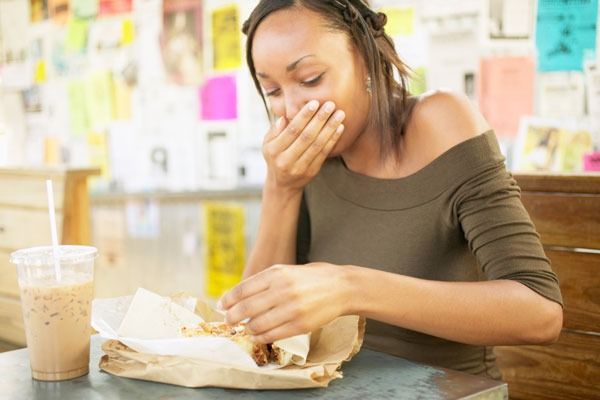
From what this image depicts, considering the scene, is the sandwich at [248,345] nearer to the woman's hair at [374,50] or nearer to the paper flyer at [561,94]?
the woman's hair at [374,50]

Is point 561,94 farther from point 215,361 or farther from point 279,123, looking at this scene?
point 215,361

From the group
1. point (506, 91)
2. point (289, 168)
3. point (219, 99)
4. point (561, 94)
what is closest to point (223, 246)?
point (219, 99)

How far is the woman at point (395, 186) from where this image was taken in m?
1.23

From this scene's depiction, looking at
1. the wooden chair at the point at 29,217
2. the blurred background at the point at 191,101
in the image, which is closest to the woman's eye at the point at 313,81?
the blurred background at the point at 191,101

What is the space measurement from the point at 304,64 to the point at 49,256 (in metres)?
0.60

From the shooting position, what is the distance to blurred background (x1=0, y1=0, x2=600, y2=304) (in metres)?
2.27

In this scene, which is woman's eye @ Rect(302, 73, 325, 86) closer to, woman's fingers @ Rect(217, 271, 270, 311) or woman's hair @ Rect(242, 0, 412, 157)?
woman's hair @ Rect(242, 0, 412, 157)

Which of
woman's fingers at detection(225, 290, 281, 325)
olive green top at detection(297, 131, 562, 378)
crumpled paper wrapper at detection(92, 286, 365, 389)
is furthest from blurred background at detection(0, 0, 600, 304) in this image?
woman's fingers at detection(225, 290, 281, 325)

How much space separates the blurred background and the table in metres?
1.32

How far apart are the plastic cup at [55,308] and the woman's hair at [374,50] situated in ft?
2.09

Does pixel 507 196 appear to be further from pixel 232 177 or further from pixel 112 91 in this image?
pixel 112 91

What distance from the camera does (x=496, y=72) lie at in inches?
94.2

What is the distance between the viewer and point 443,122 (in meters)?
1.48

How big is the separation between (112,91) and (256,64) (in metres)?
2.92
